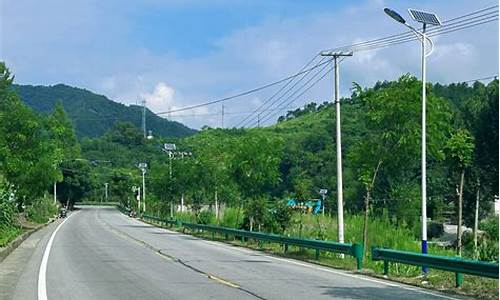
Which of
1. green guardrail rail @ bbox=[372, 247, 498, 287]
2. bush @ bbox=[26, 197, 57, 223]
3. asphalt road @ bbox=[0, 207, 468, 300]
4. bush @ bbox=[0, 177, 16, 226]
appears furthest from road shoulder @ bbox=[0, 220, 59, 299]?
bush @ bbox=[26, 197, 57, 223]

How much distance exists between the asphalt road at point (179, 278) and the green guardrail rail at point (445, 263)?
798 mm

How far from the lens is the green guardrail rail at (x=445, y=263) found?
14805mm

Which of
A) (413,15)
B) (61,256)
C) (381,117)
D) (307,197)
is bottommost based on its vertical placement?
(61,256)

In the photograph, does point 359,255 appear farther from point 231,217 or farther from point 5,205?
point 231,217

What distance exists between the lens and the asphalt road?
15.1 m

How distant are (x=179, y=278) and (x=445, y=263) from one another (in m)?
6.50

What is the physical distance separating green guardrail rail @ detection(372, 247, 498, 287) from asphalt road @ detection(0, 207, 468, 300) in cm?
80

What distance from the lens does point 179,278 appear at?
18500 mm

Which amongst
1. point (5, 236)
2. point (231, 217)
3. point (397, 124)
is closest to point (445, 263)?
point (397, 124)

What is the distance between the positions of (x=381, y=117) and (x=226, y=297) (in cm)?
1242

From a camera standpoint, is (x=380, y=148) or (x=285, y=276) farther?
(x=380, y=148)

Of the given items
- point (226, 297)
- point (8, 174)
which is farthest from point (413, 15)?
point (8, 174)

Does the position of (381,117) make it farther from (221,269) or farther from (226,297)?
(226,297)

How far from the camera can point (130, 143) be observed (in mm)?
152000
